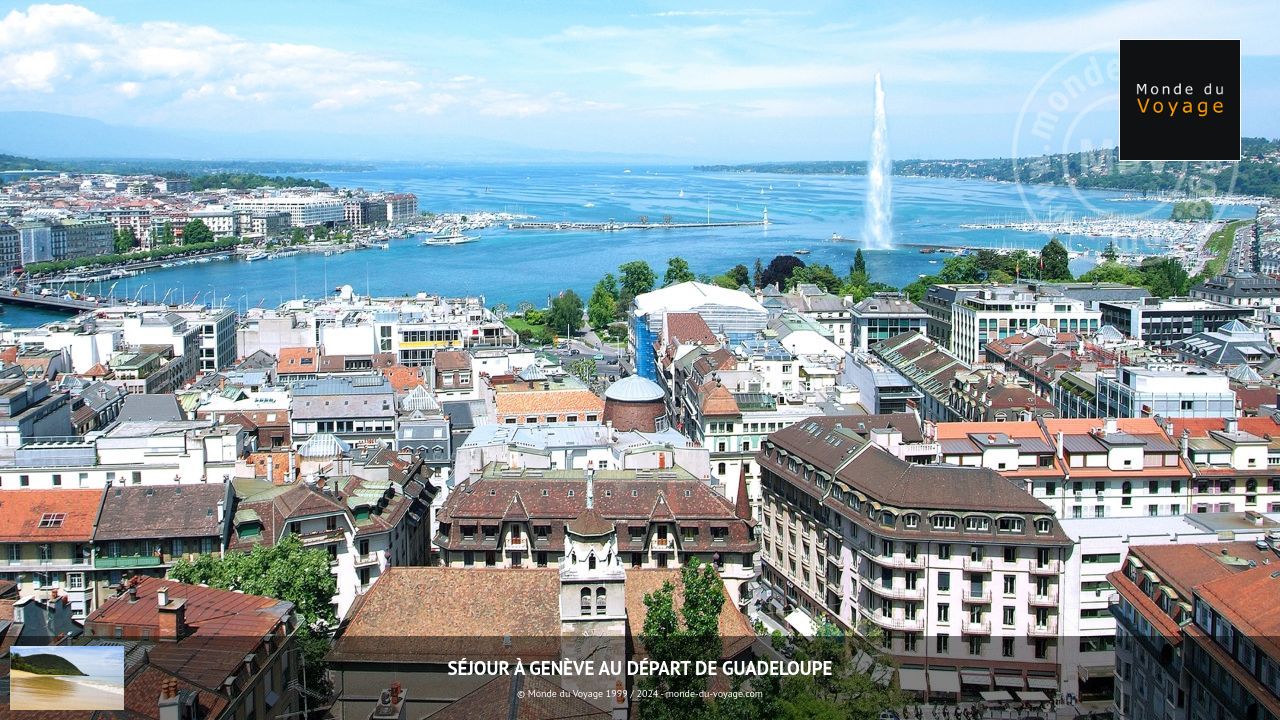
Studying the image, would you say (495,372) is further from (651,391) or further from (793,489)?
(793,489)

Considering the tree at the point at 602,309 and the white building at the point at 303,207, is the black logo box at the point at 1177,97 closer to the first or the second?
the tree at the point at 602,309

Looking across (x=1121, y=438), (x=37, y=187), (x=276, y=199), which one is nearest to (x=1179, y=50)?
(x=1121, y=438)

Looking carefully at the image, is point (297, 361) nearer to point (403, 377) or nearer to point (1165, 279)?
point (403, 377)

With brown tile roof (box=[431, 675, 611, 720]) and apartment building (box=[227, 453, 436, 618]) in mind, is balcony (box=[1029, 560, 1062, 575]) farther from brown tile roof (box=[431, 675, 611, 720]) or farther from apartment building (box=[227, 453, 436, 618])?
apartment building (box=[227, 453, 436, 618])

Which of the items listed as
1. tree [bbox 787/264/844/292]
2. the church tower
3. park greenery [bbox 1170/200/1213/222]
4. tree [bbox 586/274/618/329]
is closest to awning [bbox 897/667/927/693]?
the church tower

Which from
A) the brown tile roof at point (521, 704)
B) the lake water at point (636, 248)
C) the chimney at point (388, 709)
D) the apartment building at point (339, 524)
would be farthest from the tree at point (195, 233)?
the chimney at point (388, 709)

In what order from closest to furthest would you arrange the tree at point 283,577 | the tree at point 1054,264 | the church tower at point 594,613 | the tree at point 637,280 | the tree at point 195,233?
1. the church tower at point 594,613
2. the tree at point 283,577
3. the tree at point 1054,264
4. the tree at point 637,280
5. the tree at point 195,233
